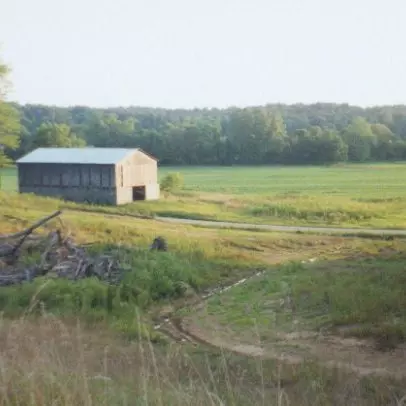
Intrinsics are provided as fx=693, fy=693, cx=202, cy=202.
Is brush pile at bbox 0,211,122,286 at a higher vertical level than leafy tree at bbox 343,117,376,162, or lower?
lower

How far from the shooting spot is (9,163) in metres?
47.6

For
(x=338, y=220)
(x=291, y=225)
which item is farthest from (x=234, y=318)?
(x=338, y=220)

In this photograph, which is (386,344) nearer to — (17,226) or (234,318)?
(234,318)

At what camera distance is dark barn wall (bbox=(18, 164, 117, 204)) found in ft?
158

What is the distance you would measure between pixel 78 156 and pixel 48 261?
1115 inches

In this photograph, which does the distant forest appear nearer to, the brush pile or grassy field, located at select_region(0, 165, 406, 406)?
grassy field, located at select_region(0, 165, 406, 406)

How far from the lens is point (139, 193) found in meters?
50.6

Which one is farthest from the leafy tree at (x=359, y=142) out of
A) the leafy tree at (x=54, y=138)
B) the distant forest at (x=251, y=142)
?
the leafy tree at (x=54, y=138)

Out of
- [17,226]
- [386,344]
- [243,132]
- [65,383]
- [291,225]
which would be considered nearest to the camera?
[65,383]

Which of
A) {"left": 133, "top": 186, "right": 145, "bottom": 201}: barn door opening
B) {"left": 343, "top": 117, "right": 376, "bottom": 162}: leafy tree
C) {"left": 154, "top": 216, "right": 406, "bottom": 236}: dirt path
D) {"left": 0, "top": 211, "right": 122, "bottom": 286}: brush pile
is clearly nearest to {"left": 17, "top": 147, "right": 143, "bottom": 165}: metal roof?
{"left": 133, "top": 186, "right": 145, "bottom": 201}: barn door opening

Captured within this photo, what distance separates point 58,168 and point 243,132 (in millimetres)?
59631

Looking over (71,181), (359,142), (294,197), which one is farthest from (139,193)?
(359,142)

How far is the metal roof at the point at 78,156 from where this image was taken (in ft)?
162

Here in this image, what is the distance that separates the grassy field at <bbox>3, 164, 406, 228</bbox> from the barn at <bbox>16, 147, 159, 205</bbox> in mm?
1929
